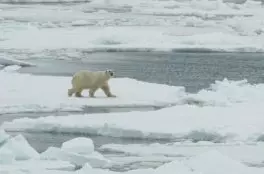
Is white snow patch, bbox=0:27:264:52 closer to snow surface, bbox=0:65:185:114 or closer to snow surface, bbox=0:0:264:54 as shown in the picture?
snow surface, bbox=0:0:264:54

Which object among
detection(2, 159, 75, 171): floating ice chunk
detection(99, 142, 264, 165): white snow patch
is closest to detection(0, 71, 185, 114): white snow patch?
detection(99, 142, 264, 165): white snow patch

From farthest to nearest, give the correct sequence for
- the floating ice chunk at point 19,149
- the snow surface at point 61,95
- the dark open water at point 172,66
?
the dark open water at point 172,66, the snow surface at point 61,95, the floating ice chunk at point 19,149

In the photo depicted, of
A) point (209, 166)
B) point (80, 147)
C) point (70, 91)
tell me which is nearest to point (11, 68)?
point (70, 91)

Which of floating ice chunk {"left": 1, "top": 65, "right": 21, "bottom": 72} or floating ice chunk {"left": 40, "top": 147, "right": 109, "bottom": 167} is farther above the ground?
floating ice chunk {"left": 1, "top": 65, "right": 21, "bottom": 72}

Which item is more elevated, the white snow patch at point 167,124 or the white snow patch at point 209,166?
the white snow patch at point 167,124

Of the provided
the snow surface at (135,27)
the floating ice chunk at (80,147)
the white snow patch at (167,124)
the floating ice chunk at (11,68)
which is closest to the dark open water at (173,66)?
the floating ice chunk at (11,68)

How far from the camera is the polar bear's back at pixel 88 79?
40.1 feet

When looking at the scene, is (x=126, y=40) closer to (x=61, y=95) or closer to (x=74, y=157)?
(x=61, y=95)

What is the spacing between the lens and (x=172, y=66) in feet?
55.4

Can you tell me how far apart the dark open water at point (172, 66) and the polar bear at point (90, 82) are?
5.74ft

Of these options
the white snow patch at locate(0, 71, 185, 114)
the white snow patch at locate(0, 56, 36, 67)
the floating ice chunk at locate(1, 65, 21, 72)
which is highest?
the white snow patch at locate(0, 56, 36, 67)

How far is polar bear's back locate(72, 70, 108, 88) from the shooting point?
40.1 feet

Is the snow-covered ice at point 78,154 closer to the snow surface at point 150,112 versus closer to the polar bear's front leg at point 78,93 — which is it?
the snow surface at point 150,112

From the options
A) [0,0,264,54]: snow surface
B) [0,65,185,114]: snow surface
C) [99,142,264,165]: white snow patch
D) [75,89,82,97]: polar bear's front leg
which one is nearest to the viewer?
[99,142,264,165]: white snow patch
